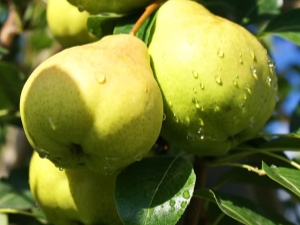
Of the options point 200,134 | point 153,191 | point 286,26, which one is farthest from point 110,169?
point 286,26

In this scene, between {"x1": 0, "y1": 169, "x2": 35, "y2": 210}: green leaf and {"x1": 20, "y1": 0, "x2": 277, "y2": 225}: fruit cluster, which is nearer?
{"x1": 20, "y1": 0, "x2": 277, "y2": 225}: fruit cluster

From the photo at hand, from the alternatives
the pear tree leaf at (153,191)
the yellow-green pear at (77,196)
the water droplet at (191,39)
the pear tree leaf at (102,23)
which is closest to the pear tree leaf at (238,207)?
the pear tree leaf at (153,191)

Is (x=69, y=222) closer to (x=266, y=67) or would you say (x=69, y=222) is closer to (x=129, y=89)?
(x=129, y=89)

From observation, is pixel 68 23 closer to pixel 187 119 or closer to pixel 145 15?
pixel 145 15

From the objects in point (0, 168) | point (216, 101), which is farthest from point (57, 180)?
point (0, 168)

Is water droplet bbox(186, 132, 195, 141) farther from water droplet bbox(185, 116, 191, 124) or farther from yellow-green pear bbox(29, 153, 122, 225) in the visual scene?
yellow-green pear bbox(29, 153, 122, 225)

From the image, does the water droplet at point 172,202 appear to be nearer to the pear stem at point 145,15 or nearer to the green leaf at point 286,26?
the pear stem at point 145,15

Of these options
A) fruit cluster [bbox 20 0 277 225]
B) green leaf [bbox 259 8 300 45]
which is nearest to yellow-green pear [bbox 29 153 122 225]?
fruit cluster [bbox 20 0 277 225]
